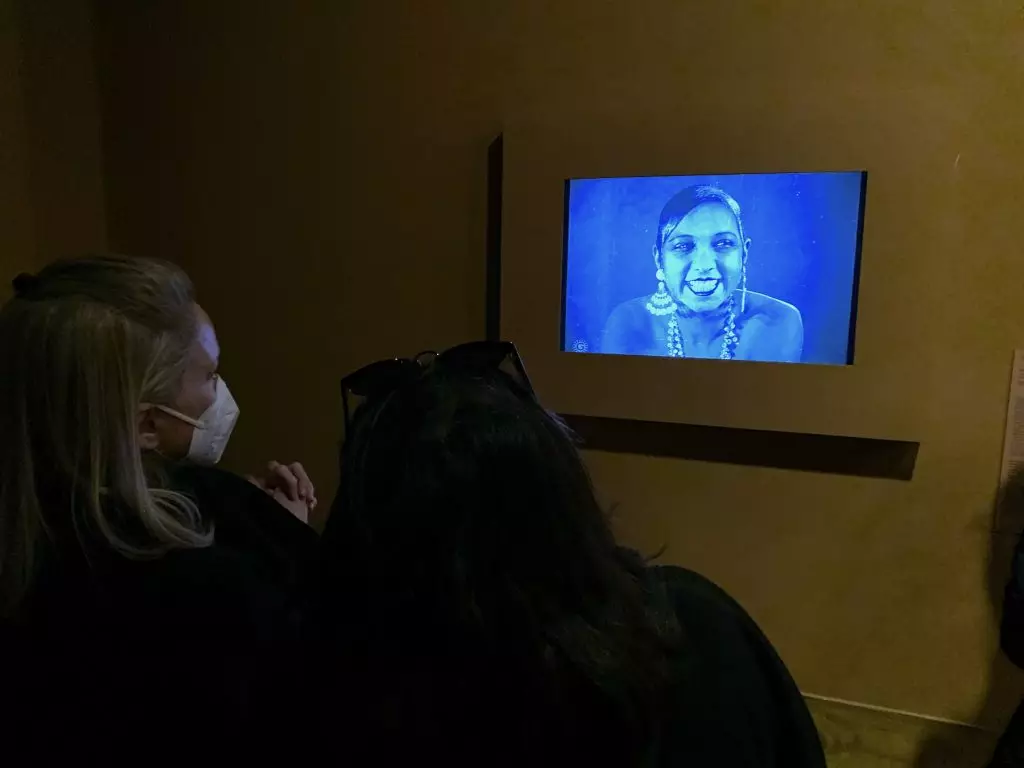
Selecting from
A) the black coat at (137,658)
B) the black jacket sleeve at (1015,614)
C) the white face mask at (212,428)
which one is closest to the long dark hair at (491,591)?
the black coat at (137,658)

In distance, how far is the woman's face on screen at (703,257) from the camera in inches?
66.5

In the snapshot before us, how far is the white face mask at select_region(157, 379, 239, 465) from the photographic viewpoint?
1.14 m

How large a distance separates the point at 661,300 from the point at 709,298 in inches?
3.9

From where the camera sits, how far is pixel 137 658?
799mm

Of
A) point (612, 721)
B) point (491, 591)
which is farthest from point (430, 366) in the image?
point (612, 721)

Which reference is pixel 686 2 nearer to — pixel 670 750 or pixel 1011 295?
pixel 1011 295

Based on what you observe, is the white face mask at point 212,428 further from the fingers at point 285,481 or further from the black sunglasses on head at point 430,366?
the black sunglasses on head at point 430,366

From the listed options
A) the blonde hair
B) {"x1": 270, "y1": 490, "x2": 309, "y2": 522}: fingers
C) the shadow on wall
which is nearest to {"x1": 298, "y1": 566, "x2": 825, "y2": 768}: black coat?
the blonde hair

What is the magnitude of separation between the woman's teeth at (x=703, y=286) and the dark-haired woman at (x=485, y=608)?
1125 mm

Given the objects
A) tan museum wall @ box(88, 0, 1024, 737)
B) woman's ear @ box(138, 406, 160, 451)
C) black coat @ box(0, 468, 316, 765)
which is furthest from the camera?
tan museum wall @ box(88, 0, 1024, 737)

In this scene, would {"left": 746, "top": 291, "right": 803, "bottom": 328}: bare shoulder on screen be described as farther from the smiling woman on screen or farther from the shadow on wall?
the shadow on wall

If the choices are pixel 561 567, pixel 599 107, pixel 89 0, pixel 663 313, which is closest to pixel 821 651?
pixel 663 313

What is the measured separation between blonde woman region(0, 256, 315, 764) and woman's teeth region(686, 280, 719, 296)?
1.11 metres

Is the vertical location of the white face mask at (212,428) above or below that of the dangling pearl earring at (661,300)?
below
